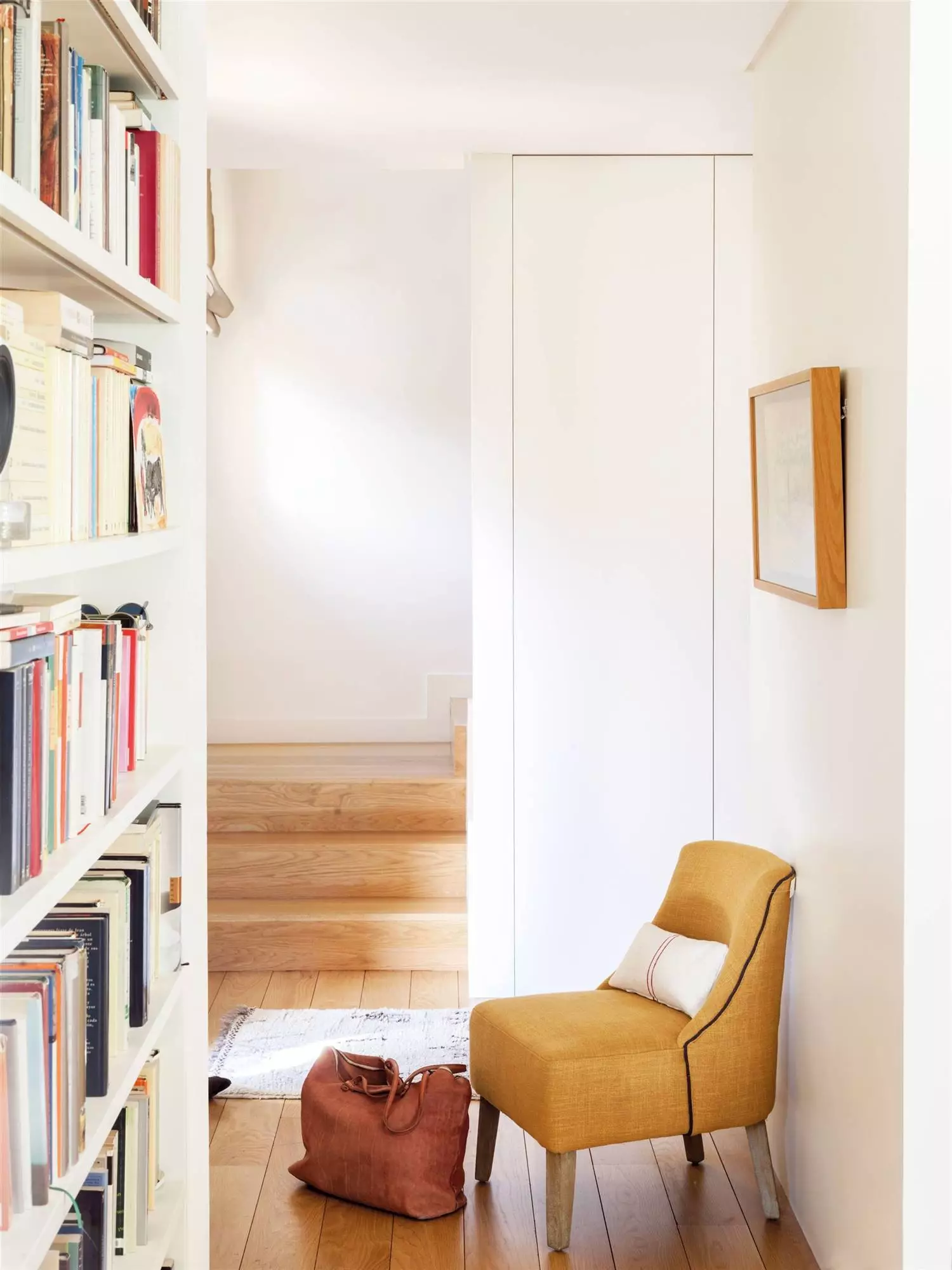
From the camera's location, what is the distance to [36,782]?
1228 mm

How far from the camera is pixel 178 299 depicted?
1.89m

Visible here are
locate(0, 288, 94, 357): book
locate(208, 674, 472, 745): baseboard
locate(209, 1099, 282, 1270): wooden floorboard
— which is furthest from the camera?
locate(208, 674, 472, 745): baseboard

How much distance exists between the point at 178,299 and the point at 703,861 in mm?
1740

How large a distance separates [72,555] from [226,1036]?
2696 mm

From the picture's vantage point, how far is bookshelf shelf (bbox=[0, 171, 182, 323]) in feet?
3.83

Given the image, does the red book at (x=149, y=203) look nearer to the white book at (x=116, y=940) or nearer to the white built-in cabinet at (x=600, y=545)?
the white book at (x=116, y=940)

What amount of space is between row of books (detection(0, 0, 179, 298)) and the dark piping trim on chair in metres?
1.66

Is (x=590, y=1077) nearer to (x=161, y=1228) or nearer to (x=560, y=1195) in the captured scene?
(x=560, y=1195)

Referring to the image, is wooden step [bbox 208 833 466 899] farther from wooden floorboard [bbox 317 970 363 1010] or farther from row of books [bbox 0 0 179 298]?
row of books [bbox 0 0 179 298]

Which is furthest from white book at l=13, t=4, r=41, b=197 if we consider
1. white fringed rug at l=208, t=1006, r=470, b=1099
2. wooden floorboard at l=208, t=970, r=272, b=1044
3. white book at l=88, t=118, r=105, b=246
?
wooden floorboard at l=208, t=970, r=272, b=1044

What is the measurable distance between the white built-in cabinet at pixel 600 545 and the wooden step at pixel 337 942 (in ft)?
1.41

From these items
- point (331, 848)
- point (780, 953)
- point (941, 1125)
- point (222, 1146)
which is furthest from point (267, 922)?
point (941, 1125)

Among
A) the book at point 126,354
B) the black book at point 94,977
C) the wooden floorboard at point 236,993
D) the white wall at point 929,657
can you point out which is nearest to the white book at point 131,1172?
A: the black book at point 94,977

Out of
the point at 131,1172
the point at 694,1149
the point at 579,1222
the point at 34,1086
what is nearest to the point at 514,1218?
the point at 579,1222
